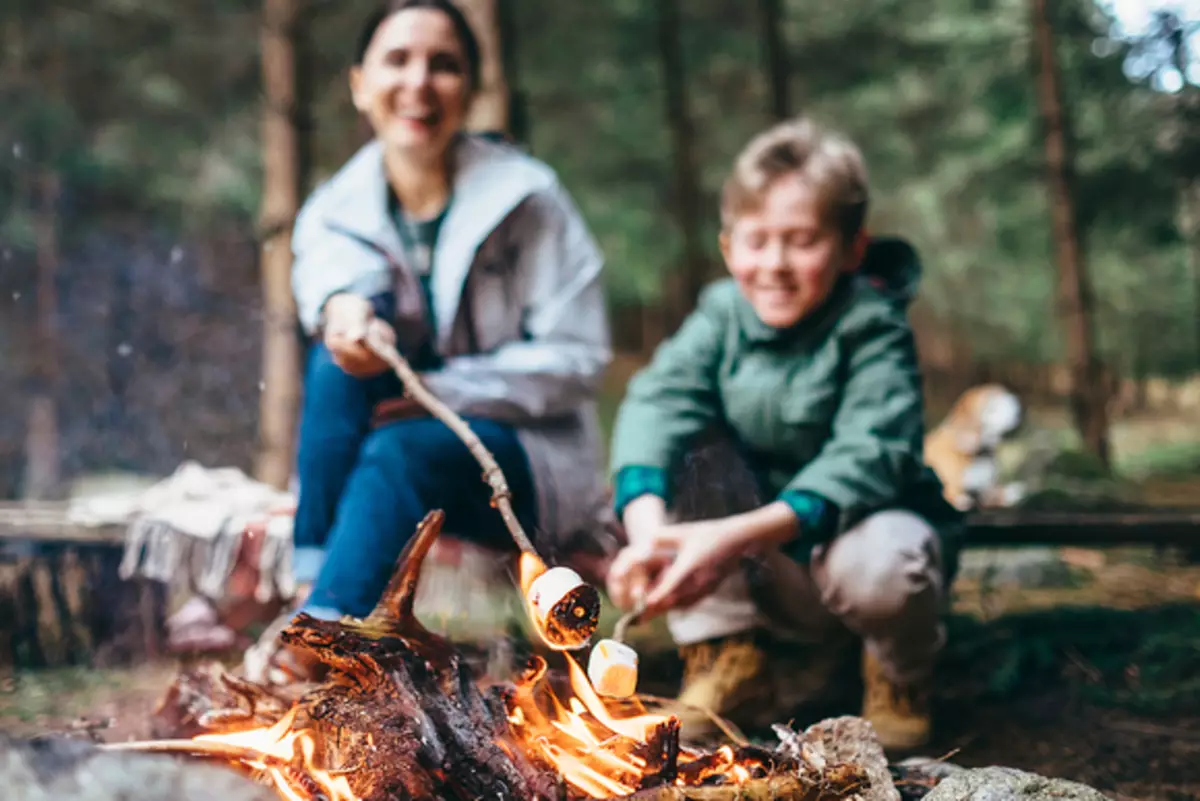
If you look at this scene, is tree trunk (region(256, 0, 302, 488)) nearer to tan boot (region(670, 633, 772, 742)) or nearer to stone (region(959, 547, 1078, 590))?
tan boot (region(670, 633, 772, 742))

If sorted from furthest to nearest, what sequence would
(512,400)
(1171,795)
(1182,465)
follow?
(1182,465) → (512,400) → (1171,795)

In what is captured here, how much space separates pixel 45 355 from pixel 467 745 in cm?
557

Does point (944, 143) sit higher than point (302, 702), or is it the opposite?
point (944, 143)

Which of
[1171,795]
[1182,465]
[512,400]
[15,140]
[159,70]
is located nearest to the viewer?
[1171,795]

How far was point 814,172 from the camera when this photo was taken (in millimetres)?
2459

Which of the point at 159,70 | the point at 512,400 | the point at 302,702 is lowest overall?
the point at 302,702

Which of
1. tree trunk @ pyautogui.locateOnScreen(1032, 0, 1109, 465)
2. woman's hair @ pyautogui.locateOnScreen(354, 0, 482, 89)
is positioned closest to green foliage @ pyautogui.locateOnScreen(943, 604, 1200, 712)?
woman's hair @ pyautogui.locateOnScreen(354, 0, 482, 89)

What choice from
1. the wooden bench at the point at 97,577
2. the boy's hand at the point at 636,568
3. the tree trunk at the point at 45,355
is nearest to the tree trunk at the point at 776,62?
the wooden bench at the point at 97,577

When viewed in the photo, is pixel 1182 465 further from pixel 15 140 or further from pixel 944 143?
pixel 15 140

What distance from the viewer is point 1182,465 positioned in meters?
5.23

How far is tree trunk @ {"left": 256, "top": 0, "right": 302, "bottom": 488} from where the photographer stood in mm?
4266

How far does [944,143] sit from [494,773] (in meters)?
5.54

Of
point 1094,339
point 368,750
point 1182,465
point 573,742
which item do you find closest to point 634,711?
point 573,742

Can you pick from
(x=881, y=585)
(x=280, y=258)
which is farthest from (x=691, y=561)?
(x=280, y=258)
